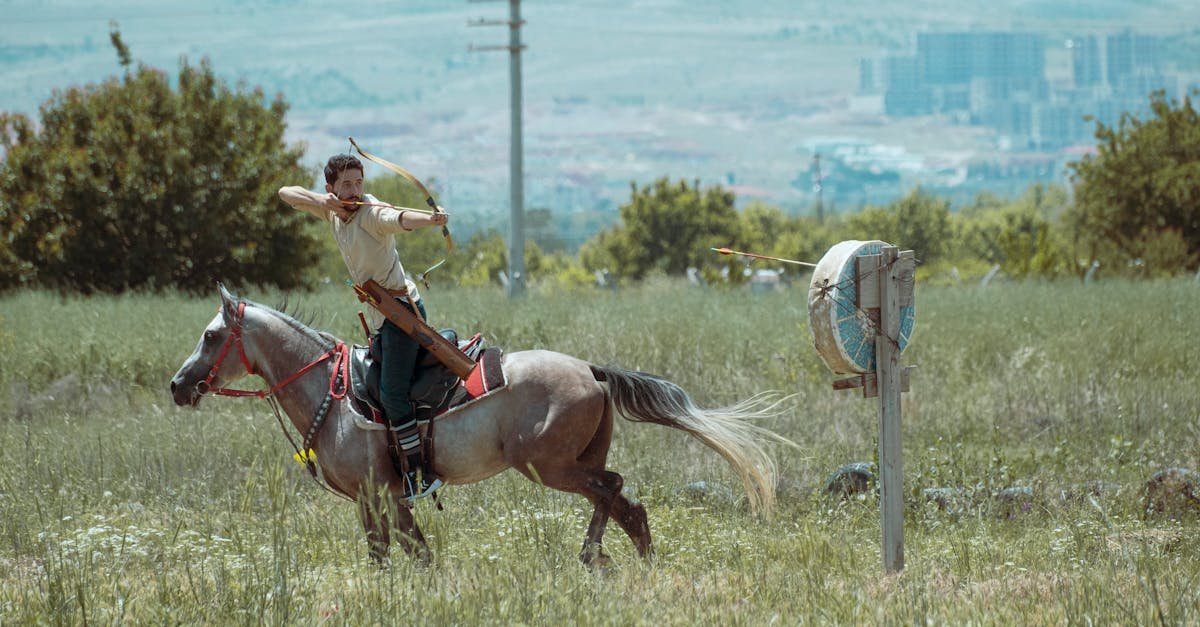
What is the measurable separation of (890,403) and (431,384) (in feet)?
7.82

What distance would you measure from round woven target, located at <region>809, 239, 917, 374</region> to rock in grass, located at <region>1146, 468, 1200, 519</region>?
3.13 meters

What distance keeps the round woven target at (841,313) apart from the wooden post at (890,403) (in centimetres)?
8

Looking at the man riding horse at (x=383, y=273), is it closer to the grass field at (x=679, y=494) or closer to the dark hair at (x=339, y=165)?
the dark hair at (x=339, y=165)

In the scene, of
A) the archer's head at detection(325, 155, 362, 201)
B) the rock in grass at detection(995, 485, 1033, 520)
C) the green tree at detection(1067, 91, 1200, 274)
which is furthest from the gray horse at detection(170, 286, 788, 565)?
the green tree at detection(1067, 91, 1200, 274)

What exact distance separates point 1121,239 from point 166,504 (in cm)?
2800

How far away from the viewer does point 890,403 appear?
22.0 ft

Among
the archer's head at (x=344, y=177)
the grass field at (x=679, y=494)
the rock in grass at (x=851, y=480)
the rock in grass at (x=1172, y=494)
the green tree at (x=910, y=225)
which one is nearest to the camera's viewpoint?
the grass field at (x=679, y=494)

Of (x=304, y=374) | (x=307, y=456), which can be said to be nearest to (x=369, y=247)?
(x=304, y=374)

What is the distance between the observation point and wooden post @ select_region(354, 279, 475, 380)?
22.6ft

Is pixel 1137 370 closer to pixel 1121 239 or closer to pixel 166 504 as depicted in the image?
pixel 166 504

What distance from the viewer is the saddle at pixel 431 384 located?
7102 millimetres

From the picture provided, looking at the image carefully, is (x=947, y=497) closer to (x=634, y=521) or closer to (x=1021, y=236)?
(x=634, y=521)

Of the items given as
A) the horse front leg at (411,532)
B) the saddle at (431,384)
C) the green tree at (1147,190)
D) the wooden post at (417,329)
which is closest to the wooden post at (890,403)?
the saddle at (431,384)

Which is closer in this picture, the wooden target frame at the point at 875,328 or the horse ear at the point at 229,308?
the wooden target frame at the point at 875,328
